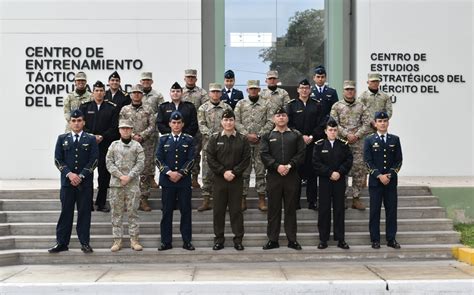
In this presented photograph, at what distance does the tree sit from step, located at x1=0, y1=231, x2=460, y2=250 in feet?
18.7

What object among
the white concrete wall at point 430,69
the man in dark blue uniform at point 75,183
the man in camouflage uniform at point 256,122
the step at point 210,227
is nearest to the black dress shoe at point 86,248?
the man in dark blue uniform at point 75,183

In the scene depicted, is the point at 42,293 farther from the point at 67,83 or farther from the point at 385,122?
the point at 67,83

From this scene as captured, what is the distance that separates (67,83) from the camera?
12.4 metres

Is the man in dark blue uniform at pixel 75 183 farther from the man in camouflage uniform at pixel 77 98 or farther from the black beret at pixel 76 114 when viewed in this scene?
the man in camouflage uniform at pixel 77 98

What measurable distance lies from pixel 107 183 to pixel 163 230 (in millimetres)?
1477

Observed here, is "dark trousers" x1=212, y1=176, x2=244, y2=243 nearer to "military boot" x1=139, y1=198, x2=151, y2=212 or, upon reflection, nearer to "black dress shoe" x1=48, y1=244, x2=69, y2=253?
"military boot" x1=139, y1=198, x2=151, y2=212

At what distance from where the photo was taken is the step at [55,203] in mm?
9039

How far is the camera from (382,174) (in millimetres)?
8039

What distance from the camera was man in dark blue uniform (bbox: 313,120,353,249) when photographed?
8047 mm

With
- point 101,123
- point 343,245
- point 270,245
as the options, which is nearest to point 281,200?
point 270,245

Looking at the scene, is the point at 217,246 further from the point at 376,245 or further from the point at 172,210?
the point at 376,245

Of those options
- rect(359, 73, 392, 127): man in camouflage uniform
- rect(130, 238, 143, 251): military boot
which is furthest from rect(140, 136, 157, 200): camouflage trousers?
rect(359, 73, 392, 127): man in camouflage uniform

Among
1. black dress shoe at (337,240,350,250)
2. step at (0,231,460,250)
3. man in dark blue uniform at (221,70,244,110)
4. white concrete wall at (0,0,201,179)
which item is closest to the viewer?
black dress shoe at (337,240,350,250)

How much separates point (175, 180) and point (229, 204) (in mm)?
879
